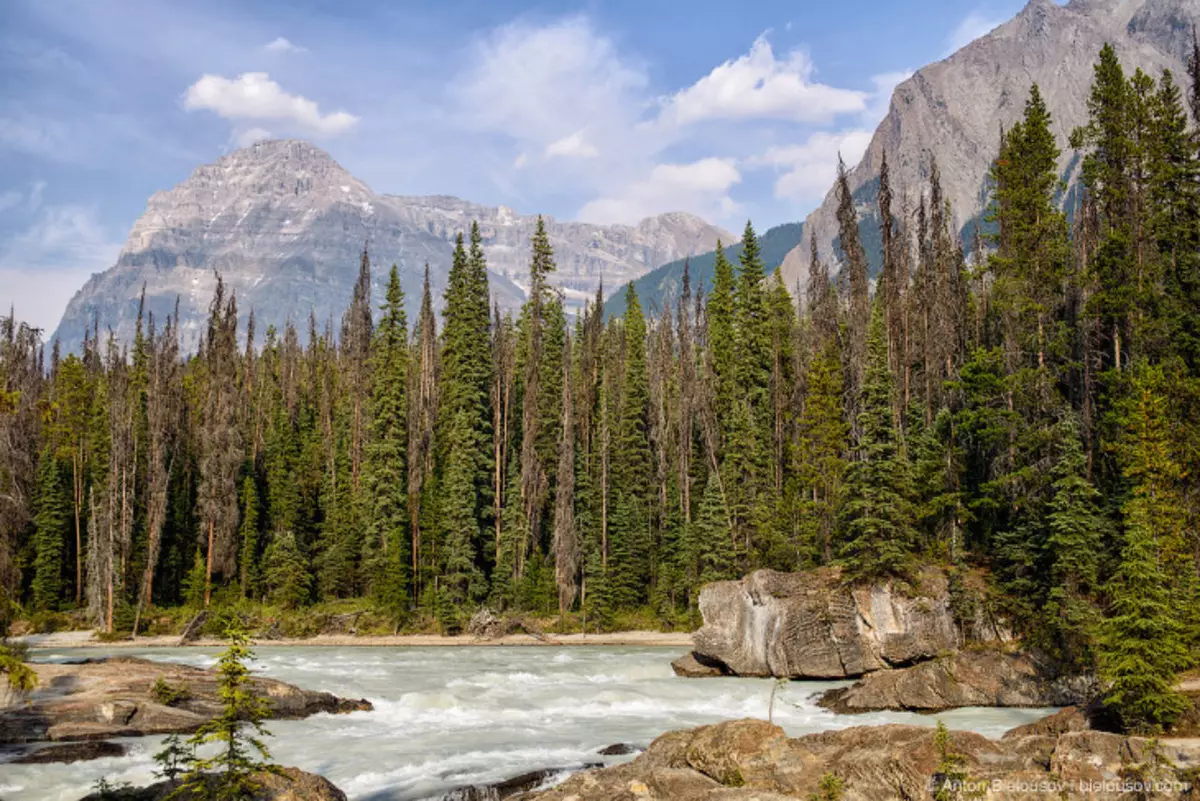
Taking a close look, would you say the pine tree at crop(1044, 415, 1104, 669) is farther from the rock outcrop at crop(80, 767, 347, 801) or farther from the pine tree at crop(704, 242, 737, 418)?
the pine tree at crop(704, 242, 737, 418)

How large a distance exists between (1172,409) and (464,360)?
148ft

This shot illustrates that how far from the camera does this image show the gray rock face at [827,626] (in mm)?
33781

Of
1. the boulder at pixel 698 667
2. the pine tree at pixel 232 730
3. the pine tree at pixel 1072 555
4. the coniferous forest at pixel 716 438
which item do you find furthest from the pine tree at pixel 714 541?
the pine tree at pixel 232 730

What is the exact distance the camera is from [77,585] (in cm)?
6203

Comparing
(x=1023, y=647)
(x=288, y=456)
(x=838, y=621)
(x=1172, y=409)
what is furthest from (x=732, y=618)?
(x=288, y=456)

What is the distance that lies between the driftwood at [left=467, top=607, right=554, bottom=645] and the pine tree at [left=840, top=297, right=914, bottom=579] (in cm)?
2337

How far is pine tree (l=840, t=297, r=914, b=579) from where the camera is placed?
3509 cm

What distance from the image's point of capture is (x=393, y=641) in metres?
53.3

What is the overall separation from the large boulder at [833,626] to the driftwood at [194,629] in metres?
34.6

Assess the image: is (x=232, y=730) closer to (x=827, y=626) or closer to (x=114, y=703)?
(x=114, y=703)

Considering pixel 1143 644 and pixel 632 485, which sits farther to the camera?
pixel 632 485

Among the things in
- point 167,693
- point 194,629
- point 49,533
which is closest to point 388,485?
point 194,629

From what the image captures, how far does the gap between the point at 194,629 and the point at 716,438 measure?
38.4 meters

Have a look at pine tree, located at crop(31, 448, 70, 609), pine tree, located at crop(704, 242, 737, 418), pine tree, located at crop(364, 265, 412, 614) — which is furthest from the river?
pine tree, located at crop(704, 242, 737, 418)
